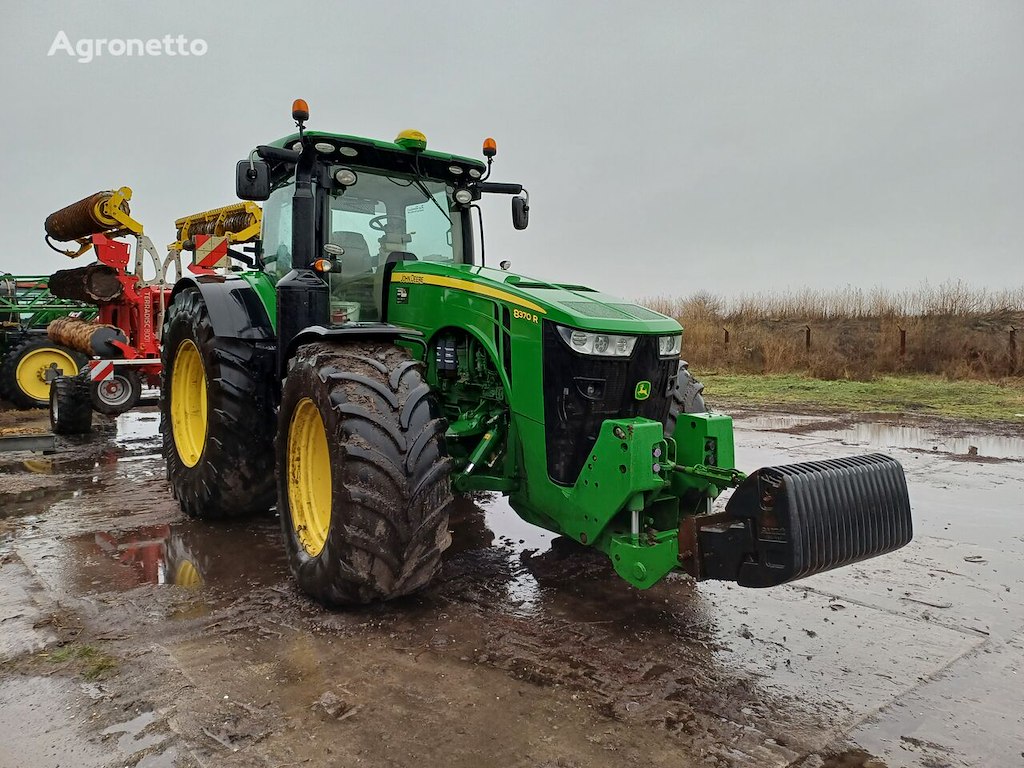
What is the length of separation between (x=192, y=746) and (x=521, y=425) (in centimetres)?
205

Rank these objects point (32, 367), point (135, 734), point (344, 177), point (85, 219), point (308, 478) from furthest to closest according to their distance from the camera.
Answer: point (32, 367) < point (85, 219) < point (344, 177) < point (308, 478) < point (135, 734)

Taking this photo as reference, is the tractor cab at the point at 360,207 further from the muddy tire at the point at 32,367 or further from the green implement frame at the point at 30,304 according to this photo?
the green implement frame at the point at 30,304

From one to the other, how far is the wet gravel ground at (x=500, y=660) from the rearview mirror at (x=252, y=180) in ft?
7.11

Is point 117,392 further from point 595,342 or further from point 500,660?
point 500,660

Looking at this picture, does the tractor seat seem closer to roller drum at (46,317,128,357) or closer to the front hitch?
the front hitch

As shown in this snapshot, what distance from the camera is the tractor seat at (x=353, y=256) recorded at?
194 inches

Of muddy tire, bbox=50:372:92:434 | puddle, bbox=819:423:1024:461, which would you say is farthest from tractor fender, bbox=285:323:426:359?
puddle, bbox=819:423:1024:461

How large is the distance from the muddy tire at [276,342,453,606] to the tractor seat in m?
1.13

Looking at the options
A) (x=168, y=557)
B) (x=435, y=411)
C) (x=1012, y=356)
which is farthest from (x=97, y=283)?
(x=1012, y=356)

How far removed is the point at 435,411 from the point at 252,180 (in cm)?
193

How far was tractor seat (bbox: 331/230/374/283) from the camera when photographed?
4.93 metres

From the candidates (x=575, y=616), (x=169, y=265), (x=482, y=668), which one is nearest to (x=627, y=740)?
(x=482, y=668)

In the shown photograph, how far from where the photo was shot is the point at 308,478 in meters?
4.29

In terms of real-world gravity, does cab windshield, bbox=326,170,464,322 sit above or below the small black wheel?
above
